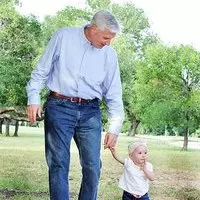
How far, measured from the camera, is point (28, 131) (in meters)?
10.1

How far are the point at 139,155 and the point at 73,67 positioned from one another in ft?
1.84

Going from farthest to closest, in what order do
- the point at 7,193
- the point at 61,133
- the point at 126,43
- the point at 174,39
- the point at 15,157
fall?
the point at 174,39 → the point at 126,43 → the point at 15,157 → the point at 7,193 → the point at 61,133

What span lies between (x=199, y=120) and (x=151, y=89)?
0.83 metres

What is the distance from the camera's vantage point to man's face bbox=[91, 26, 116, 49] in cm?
228

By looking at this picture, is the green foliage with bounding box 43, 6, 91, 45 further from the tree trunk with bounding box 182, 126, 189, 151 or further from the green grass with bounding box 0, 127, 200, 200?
the tree trunk with bounding box 182, 126, 189, 151

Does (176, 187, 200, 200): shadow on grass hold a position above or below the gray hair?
below

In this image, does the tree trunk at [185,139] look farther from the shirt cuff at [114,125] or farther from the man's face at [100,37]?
the man's face at [100,37]

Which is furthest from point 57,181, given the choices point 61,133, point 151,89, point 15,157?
point 151,89

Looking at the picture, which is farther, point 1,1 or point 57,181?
point 1,1

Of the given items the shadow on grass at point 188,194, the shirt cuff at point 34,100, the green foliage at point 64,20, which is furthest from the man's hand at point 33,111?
the green foliage at point 64,20

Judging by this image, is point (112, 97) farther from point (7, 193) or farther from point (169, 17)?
point (169, 17)

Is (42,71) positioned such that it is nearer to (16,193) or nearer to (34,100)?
(34,100)

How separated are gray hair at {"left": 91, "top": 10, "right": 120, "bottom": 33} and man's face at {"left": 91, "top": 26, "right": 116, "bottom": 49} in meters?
0.01

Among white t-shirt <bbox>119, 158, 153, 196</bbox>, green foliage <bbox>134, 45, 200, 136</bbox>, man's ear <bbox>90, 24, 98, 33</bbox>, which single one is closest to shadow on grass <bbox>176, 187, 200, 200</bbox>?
white t-shirt <bbox>119, 158, 153, 196</bbox>
